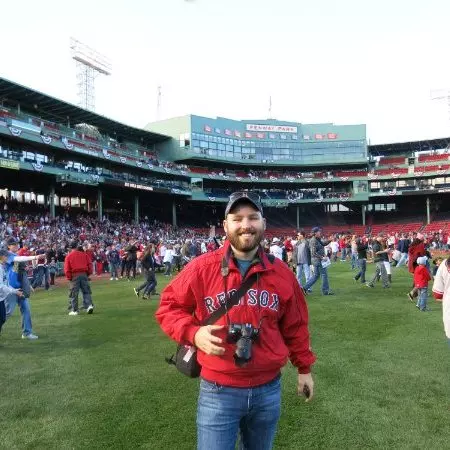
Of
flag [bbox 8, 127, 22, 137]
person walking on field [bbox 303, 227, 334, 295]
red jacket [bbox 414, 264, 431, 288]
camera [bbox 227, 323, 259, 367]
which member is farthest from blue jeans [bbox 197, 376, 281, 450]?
flag [bbox 8, 127, 22, 137]

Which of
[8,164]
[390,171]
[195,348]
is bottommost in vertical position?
[195,348]

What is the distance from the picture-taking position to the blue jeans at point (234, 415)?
2293 millimetres

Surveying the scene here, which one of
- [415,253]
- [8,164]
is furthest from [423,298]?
[8,164]

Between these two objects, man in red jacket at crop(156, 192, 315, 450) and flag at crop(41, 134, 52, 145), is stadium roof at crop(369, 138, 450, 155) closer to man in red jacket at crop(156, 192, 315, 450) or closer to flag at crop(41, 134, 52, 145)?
flag at crop(41, 134, 52, 145)

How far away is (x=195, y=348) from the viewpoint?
8.18 ft

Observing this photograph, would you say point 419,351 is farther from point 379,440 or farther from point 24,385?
point 24,385

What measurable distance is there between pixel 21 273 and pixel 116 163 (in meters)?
40.6

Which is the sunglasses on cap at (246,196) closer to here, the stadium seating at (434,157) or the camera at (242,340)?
the camera at (242,340)

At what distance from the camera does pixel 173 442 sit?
399 cm

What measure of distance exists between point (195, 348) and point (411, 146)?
6549cm

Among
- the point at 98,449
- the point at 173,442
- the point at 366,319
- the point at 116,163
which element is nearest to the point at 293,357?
the point at 173,442

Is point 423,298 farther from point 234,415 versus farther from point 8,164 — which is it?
point 8,164

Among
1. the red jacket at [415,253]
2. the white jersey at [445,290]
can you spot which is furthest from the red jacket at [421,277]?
the white jersey at [445,290]

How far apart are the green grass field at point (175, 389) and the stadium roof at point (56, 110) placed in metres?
34.9
